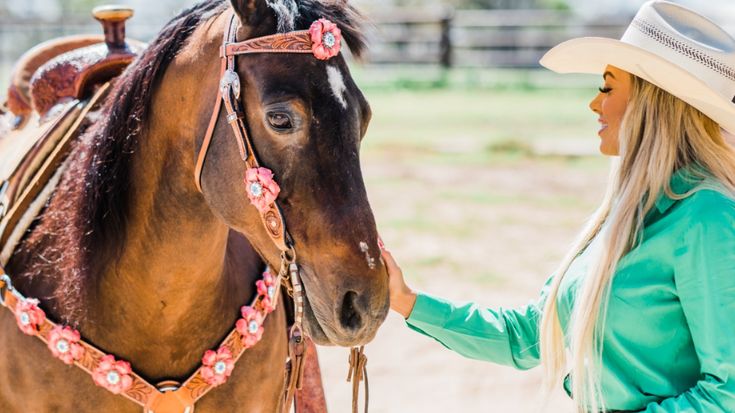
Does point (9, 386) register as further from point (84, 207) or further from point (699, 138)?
point (699, 138)

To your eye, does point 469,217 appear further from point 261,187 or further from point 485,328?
point 261,187


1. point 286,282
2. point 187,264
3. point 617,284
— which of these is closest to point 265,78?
point 286,282

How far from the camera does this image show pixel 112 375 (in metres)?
2.18

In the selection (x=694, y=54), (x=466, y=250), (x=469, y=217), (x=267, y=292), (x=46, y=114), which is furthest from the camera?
(x=469, y=217)

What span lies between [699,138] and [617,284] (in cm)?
40

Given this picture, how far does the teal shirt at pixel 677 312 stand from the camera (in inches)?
69.6

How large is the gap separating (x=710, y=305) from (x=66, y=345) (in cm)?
153

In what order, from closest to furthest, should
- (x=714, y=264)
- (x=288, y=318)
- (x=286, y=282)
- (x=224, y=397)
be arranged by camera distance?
(x=714, y=264)
(x=286, y=282)
(x=224, y=397)
(x=288, y=318)

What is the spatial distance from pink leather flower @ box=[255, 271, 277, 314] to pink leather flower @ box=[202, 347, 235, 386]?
0.60 feet

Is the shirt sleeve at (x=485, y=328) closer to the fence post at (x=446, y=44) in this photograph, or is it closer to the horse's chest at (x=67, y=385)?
the horse's chest at (x=67, y=385)

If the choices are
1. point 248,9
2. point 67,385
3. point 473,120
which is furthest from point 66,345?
point 473,120

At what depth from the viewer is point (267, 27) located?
1.92 meters

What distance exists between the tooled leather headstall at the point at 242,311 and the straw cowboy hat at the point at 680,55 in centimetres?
66

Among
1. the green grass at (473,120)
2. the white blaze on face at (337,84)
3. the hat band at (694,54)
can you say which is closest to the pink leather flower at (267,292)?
the white blaze on face at (337,84)
